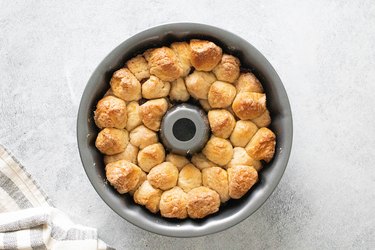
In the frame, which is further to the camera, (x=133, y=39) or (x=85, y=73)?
(x=85, y=73)

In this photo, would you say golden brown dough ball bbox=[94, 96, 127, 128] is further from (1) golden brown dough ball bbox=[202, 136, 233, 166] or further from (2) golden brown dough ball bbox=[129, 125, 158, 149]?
(1) golden brown dough ball bbox=[202, 136, 233, 166]

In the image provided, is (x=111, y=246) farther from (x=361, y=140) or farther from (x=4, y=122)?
(x=361, y=140)

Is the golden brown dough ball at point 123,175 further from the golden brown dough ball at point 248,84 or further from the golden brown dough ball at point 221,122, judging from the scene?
the golden brown dough ball at point 248,84

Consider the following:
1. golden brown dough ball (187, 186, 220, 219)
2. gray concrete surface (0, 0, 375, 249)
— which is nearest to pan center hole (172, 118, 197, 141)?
golden brown dough ball (187, 186, 220, 219)

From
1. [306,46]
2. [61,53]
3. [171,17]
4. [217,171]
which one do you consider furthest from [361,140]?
[61,53]

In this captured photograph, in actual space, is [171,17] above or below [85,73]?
above
